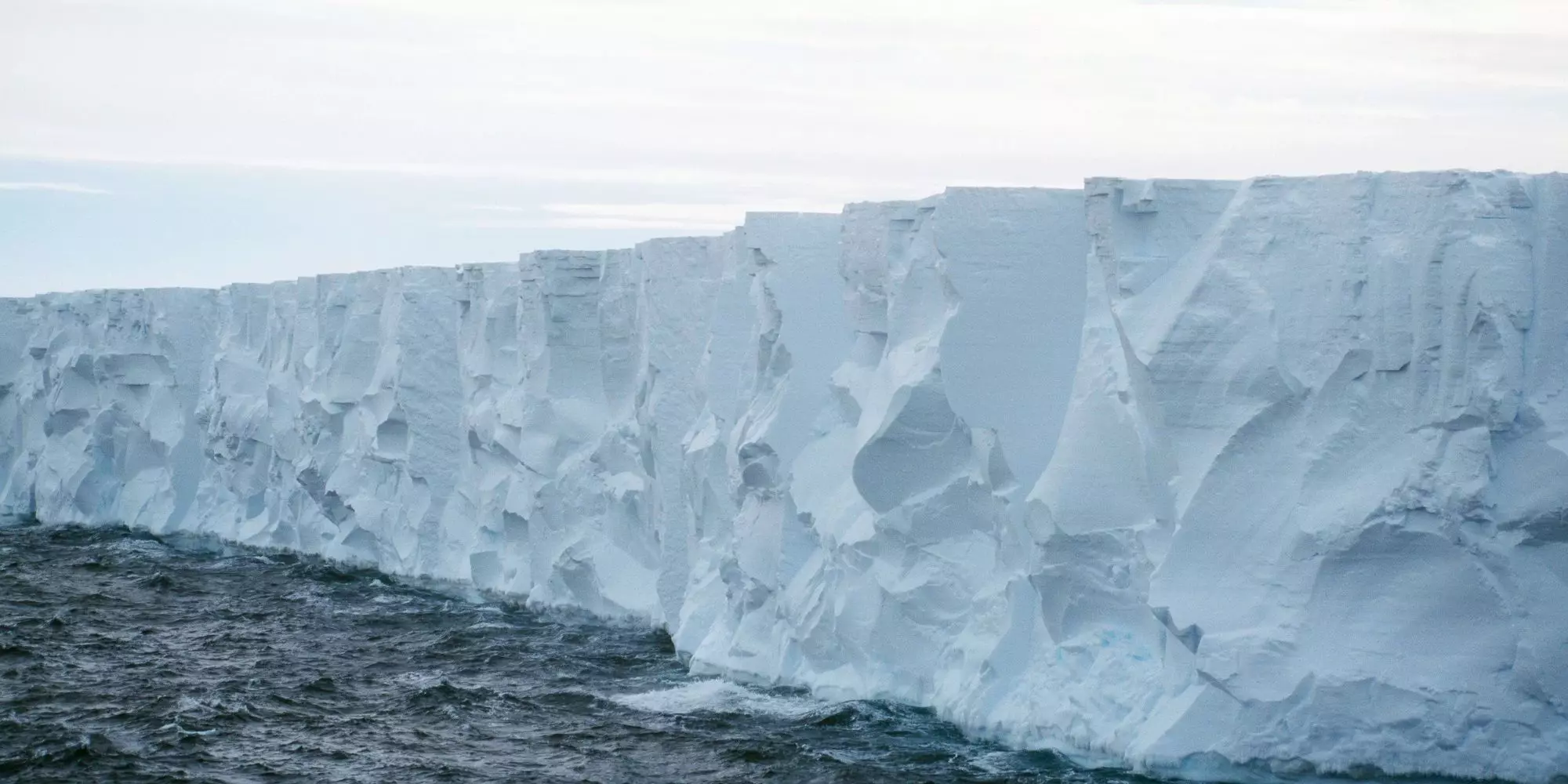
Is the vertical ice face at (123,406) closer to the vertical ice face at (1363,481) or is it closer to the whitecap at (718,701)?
the whitecap at (718,701)

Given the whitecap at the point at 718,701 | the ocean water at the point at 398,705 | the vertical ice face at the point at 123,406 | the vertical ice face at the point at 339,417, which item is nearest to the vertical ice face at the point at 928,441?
the whitecap at the point at 718,701

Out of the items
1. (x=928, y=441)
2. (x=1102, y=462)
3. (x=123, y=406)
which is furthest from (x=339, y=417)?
(x=1102, y=462)

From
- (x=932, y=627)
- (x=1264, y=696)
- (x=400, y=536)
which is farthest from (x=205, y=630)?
(x=1264, y=696)

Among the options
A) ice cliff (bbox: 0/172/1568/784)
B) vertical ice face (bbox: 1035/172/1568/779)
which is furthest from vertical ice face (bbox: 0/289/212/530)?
vertical ice face (bbox: 1035/172/1568/779)

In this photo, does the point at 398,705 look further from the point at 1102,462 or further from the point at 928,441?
the point at 1102,462

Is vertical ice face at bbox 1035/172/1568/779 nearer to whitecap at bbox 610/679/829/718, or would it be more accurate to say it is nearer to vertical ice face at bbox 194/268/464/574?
whitecap at bbox 610/679/829/718
